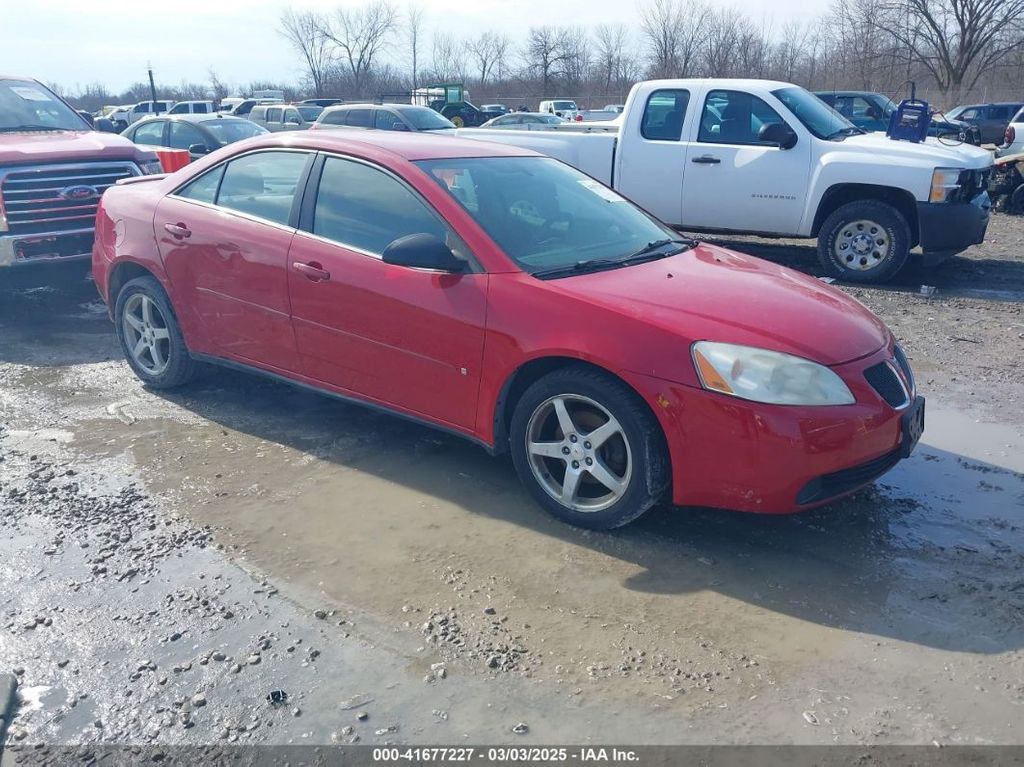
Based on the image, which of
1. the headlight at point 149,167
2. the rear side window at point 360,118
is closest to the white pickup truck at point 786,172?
the headlight at point 149,167

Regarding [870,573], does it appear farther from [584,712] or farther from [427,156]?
[427,156]

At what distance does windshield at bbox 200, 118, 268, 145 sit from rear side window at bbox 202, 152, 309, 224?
899 cm

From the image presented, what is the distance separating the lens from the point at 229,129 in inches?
555

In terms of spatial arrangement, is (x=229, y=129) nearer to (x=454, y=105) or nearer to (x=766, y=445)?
(x=766, y=445)

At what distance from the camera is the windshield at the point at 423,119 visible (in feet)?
57.6

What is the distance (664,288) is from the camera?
400 centimetres

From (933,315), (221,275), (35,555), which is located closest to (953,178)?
(933,315)

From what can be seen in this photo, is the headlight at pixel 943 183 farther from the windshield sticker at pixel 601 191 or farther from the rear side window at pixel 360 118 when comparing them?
the rear side window at pixel 360 118

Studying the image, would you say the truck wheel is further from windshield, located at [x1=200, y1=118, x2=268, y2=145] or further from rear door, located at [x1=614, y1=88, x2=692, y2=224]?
windshield, located at [x1=200, y1=118, x2=268, y2=145]

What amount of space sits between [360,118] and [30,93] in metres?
9.11

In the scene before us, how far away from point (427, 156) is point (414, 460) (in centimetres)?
160

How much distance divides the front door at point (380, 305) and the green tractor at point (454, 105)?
26.8m

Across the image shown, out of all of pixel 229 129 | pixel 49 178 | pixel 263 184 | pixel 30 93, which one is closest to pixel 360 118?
pixel 229 129

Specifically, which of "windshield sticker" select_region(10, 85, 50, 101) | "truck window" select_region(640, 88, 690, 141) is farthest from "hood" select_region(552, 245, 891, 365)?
"windshield sticker" select_region(10, 85, 50, 101)
